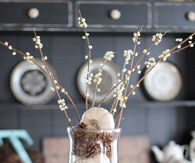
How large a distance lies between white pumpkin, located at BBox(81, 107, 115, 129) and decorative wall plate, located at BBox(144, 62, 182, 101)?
145 cm

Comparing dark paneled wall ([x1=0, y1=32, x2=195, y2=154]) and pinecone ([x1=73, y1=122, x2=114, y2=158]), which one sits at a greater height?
dark paneled wall ([x1=0, y1=32, x2=195, y2=154])

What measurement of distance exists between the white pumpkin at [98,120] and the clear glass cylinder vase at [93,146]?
0.04 m

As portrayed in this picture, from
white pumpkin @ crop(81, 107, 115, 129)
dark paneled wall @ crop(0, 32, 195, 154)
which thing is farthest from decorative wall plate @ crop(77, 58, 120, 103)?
white pumpkin @ crop(81, 107, 115, 129)

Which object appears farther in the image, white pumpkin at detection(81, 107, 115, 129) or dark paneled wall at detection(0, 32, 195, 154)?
dark paneled wall at detection(0, 32, 195, 154)

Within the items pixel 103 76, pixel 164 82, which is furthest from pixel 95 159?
pixel 164 82

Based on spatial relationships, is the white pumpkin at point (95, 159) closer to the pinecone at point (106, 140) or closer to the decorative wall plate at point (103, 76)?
the pinecone at point (106, 140)

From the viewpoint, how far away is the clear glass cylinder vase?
769mm

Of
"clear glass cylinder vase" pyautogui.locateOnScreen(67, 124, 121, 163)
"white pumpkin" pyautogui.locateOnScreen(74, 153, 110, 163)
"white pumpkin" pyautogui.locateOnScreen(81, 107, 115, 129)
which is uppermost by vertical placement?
"white pumpkin" pyautogui.locateOnScreen(81, 107, 115, 129)

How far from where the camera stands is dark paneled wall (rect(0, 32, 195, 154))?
2225 millimetres

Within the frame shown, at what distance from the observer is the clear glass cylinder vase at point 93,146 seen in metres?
0.77

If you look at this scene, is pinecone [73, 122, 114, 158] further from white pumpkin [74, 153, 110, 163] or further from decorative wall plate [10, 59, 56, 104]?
decorative wall plate [10, 59, 56, 104]

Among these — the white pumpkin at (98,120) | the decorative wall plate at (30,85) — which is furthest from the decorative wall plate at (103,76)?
the white pumpkin at (98,120)

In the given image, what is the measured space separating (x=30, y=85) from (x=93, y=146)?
1.49m

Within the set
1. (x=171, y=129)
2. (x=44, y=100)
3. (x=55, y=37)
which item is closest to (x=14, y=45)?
(x=55, y=37)
